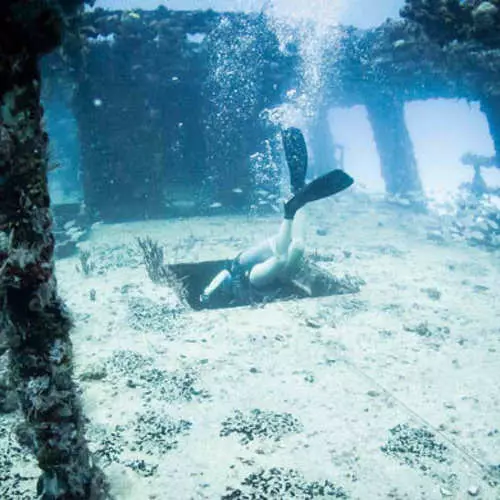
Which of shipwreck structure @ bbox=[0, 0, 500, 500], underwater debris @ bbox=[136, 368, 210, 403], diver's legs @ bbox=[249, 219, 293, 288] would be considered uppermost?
shipwreck structure @ bbox=[0, 0, 500, 500]

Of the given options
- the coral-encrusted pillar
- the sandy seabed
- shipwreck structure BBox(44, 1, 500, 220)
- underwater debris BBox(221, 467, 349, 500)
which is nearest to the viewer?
the coral-encrusted pillar

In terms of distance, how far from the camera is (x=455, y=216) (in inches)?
675

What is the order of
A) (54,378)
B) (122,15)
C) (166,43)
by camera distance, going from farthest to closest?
1. (166,43)
2. (122,15)
3. (54,378)

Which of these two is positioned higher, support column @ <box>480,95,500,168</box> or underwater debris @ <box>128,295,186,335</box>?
support column @ <box>480,95,500,168</box>

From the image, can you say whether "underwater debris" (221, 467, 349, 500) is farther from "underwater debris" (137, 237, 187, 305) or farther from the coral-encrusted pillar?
"underwater debris" (137, 237, 187, 305)

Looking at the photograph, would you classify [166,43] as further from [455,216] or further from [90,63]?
[455,216]

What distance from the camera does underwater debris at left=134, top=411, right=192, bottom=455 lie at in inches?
124

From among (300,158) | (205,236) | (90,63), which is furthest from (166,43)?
(300,158)

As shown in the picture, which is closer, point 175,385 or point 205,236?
point 175,385

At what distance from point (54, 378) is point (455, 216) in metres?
18.3

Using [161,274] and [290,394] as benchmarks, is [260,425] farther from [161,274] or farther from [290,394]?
[161,274]

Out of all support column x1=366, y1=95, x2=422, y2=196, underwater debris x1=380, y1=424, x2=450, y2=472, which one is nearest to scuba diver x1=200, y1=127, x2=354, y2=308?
underwater debris x1=380, y1=424, x2=450, y2=472

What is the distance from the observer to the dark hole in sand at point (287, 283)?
7.72 meters

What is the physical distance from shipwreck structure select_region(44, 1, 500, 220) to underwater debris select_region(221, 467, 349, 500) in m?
12.6
